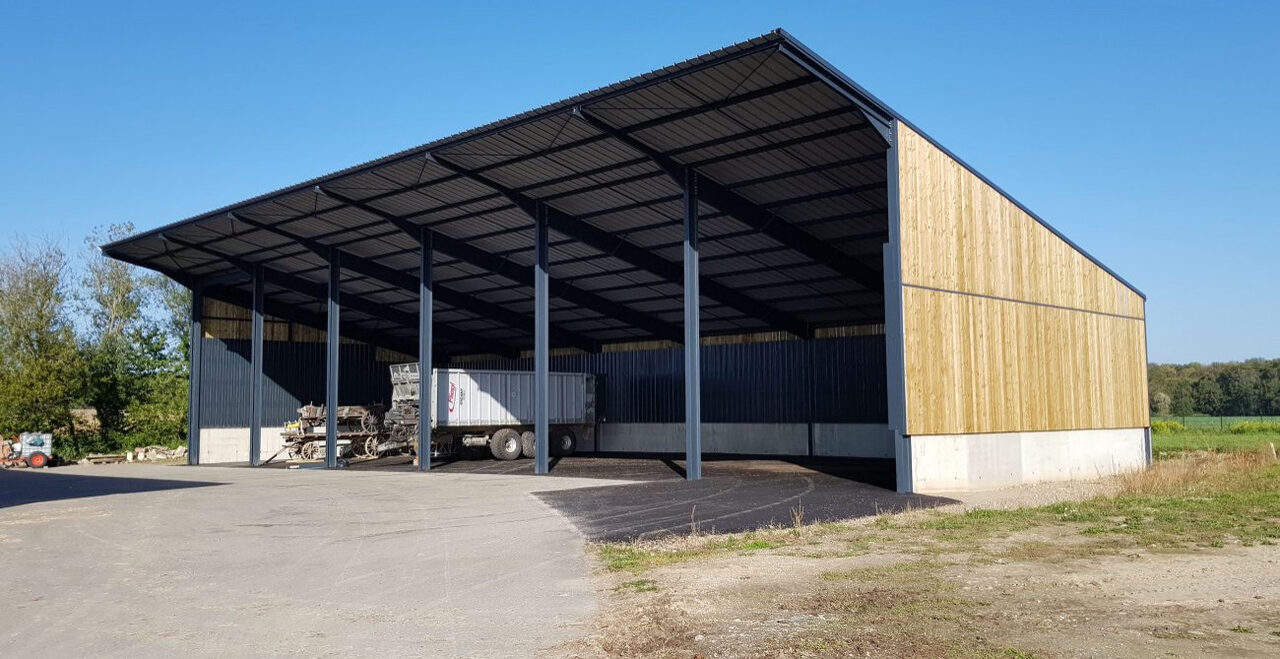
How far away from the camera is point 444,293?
40531 millimetres

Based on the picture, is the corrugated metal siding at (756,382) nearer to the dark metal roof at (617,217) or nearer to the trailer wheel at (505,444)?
the dark metal roof at (617,217)

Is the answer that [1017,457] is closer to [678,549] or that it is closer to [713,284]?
[678,549]

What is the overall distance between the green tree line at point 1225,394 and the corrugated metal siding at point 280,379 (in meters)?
74.6

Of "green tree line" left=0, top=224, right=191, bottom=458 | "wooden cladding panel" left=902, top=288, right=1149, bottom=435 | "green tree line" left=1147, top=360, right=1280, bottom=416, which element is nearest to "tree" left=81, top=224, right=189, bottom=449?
"green tree line" left=0, top=224, right=191, bottom=458

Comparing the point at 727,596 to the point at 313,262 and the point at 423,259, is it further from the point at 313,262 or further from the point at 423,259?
the point at 313,262

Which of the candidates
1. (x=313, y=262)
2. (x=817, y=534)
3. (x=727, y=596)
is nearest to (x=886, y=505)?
(x=817, y=534)

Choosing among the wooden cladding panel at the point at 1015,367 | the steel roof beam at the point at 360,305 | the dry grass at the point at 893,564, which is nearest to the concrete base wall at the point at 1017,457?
the wooden cladding panel at the point at 1015,367

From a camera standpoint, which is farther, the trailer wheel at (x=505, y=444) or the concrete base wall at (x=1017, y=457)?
the trailer wheel at (x=505, y=444)

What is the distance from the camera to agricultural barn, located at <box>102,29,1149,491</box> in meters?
21.3

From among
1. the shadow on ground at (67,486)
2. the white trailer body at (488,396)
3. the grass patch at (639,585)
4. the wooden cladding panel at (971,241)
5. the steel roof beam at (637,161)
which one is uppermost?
the steel roof beam at (637,161)

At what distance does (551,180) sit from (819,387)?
624 inches

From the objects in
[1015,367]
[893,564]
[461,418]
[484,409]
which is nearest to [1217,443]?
[1015,367]

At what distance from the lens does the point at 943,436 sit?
832 inches

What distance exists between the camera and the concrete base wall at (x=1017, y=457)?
2077 centimetres
